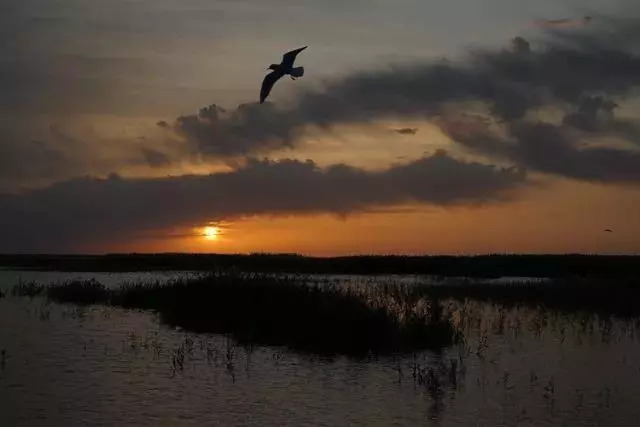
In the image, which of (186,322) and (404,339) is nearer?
(404,339)

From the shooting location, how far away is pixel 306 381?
16531mm

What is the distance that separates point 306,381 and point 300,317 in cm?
511

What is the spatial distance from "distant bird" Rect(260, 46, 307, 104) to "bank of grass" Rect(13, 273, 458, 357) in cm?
854

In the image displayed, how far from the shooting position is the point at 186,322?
24938 mm

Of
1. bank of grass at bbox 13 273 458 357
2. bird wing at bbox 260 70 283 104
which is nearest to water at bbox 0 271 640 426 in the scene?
bank of grass at bbox 13 273 458 357

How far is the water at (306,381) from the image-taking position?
1383 cm

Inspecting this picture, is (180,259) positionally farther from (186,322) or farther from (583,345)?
(583,345)

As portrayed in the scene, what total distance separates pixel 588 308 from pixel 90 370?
1906 cm

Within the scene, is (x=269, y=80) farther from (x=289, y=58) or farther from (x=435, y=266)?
(x=435, y=266)

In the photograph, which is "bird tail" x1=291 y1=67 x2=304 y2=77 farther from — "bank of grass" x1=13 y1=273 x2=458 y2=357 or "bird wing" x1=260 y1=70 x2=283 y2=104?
"bank of grass" x1=13 y1=273 x2=458 y2=357

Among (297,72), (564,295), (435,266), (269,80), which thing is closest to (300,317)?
(269,80)

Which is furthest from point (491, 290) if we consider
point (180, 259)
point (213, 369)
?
point (180, 259)

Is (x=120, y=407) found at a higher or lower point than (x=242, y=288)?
lower

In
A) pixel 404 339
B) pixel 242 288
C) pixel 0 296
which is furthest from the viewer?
pixel 0 296
